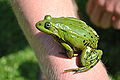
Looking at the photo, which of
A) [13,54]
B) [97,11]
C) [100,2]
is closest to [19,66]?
[13,54]

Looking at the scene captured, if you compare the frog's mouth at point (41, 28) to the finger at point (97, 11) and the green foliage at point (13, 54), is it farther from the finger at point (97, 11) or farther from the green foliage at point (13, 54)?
the green foliage at point (13, 54)

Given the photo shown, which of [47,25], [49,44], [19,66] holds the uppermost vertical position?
[47,25]

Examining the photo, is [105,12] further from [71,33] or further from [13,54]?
[71,33]

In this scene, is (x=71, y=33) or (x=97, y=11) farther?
(x=97, y=11)

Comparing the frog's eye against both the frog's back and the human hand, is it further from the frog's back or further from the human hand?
the human hand

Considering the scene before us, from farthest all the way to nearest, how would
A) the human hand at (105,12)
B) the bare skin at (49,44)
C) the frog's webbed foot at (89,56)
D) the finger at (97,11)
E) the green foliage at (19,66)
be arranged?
the green foliage at (19,66), the finger at (97,11), the human hand at (105,12), the frog's webbed foot at (89,56), the bare skin at (49,44)

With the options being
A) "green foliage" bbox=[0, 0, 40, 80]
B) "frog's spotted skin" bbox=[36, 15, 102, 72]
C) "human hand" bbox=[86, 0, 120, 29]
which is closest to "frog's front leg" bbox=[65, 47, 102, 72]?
"frog's spotted skin" bbox=[36, 15, 102, 72]

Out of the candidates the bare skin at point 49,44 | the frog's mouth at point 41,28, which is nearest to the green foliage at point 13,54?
the bare skin at point 49,44
